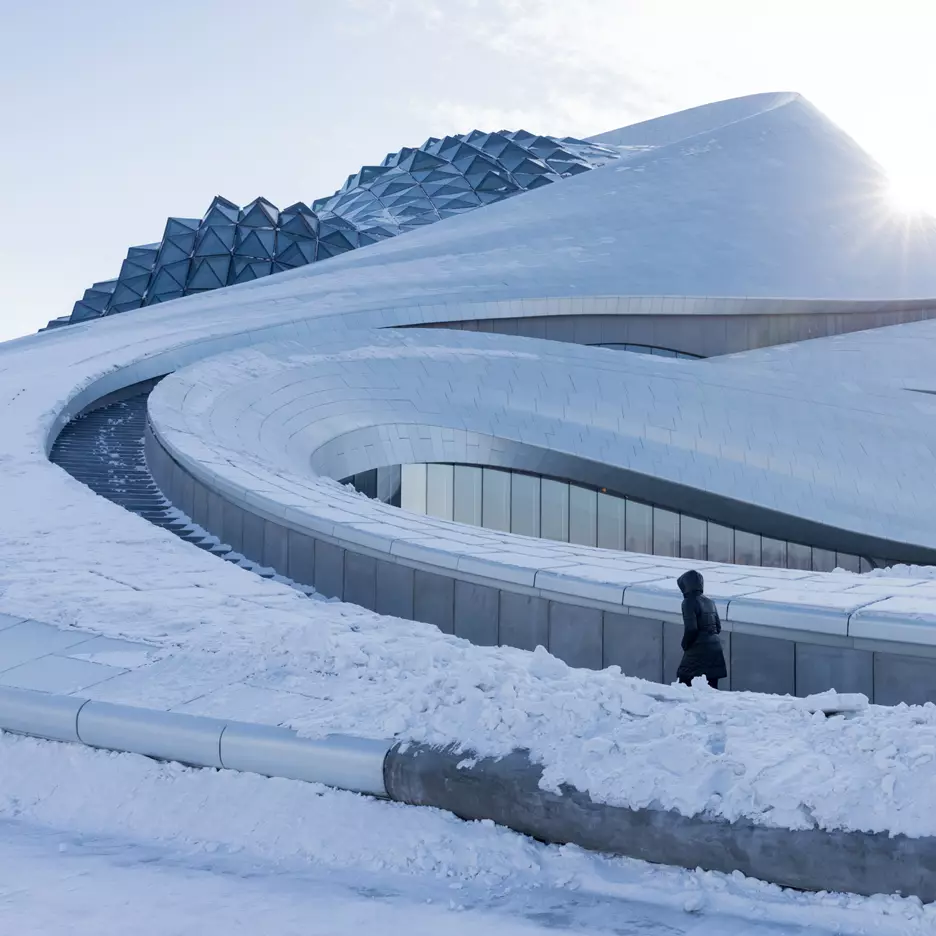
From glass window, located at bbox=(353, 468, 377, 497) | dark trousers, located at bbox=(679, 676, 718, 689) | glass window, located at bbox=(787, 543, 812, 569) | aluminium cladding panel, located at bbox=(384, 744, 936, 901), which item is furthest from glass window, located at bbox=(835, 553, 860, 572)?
aluminium cladding panel, located at bbox=(384, 744, 936, 901)

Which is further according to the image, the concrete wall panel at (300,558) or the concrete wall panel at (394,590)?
the concrete wall panel at (300,558)

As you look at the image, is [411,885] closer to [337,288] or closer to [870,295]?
[337,288]

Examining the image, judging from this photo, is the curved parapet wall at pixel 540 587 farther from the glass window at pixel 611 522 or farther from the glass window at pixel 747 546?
the glass window at pixel 747 546

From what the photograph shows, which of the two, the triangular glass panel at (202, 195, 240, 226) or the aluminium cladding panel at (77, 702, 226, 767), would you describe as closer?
the aluminium cladding panel at (77, 702, 226, 767)

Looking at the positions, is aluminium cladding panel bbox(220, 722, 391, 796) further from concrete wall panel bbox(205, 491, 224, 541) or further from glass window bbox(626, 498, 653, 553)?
glass window bbox(626, 498, 653, 553)

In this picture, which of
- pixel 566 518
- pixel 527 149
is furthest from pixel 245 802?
pixel 527 149

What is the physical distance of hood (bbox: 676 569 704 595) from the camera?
5.56 meters

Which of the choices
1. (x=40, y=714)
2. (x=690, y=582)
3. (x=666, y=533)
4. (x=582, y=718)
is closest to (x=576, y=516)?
(x=666, y=533)

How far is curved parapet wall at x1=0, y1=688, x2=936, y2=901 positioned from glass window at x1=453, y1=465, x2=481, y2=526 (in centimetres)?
1012

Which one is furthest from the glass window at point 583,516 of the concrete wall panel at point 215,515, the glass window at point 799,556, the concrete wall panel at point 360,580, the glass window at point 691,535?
the concrete wall panel at point 360,580

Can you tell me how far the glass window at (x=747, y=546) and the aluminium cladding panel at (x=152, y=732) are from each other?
1291cm

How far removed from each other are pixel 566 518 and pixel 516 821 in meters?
A: 11.9

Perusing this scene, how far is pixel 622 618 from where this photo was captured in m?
6.33

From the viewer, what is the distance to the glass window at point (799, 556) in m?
16.2
